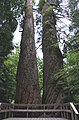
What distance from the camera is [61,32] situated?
1501 cm

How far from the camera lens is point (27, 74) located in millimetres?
12547

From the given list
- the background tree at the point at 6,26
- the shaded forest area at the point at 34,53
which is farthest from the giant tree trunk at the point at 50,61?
the background tree at the point at 6,26

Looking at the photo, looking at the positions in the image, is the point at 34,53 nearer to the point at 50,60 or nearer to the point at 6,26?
the point at 50,60

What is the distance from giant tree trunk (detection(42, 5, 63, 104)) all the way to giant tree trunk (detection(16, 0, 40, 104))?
0.52 meters

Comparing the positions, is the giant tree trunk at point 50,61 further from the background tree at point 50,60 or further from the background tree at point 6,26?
the background tree at point 6,26

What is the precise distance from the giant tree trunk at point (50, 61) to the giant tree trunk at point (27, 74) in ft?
1.72

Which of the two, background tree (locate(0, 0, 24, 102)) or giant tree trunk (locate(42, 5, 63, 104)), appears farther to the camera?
background tree (locate(0, 0, 24, 102))

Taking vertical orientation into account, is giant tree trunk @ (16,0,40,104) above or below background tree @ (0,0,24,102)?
below

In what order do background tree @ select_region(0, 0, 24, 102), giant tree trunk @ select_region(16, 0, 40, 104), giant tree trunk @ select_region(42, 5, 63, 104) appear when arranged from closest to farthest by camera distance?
giant tree trunk @ select_region(16, 0, 40, 104), giant tree trunk @ select_region(42, 5, 63, 104), background tree @ select_region(0, 0, 24, 102)

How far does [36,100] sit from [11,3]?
219 inches

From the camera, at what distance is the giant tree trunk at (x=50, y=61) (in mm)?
12129

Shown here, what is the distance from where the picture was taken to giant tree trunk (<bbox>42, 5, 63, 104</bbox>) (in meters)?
12.1

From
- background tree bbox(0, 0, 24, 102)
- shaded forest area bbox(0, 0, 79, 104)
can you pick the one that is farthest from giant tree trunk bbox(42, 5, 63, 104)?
background tree bbox(0, 0, 24, 102)

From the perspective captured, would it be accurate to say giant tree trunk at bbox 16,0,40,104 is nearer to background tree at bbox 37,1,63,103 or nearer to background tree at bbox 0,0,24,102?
background tree at bbox 37,1,63,103
